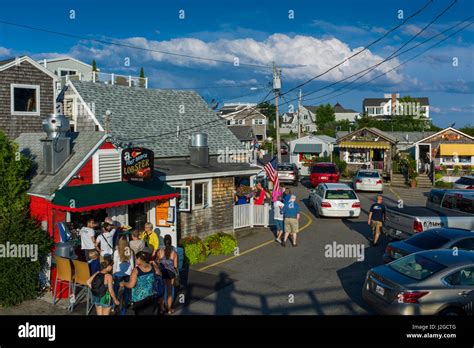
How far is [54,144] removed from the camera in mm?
12672

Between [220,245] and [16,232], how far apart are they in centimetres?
698

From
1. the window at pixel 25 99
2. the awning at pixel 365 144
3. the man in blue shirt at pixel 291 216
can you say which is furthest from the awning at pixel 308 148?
the window at pixel 25 99

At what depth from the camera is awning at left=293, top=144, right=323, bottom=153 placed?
45.3 m

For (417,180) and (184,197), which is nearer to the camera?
(184,197)

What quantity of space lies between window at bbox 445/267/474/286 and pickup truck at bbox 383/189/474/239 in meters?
5.20

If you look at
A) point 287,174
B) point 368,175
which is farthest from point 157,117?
point 368,175

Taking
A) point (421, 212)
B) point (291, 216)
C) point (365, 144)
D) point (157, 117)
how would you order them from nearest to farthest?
point (421, 212) < point (291, 216) < point (157, 117) < point (365, 144)

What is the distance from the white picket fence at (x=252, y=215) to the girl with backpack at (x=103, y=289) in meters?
9.88

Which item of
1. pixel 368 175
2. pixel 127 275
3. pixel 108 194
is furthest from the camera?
pixel 368 175

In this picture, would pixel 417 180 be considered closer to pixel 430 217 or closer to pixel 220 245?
pixel 430 217

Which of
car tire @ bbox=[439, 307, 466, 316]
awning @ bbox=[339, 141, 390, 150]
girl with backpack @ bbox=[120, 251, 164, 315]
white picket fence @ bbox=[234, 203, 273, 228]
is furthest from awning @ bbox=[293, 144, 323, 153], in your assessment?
car tire @ bbox=[439, 307, 466, 316]

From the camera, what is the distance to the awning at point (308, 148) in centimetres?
4531

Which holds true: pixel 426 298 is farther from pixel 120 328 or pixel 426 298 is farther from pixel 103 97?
pixel 103 97

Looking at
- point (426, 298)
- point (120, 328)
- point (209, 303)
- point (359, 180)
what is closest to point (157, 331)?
point (120, 328)
